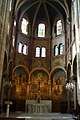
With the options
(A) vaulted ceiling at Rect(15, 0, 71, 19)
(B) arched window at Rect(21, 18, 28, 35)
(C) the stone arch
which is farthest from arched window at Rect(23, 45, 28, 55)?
(A) vaulted ceiling at Rect(15, 0, 71, 19)

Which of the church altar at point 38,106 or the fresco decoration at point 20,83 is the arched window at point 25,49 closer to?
the fresco decoration at point 20,83

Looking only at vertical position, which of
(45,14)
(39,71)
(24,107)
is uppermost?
(45,14)

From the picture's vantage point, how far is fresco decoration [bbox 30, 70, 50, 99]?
27.2 metres

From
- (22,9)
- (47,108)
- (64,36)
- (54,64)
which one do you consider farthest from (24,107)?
(22,9)

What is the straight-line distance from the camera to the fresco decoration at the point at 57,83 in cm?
2705

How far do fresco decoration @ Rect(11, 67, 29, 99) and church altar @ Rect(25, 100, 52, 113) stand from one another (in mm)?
2428

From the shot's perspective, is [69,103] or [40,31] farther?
[40,31]

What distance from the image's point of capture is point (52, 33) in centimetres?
3091

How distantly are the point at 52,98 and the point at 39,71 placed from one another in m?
4.62

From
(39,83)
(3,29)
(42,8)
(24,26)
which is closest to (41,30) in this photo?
(24,26)

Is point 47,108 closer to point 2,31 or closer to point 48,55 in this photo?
point 48,55

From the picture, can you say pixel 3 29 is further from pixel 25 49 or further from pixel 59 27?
pixel 59 27

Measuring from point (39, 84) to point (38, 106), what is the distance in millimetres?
5014

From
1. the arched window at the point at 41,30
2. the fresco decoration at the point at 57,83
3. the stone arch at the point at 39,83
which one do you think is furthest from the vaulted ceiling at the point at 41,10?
the fresco decoration at the point at 57,83
